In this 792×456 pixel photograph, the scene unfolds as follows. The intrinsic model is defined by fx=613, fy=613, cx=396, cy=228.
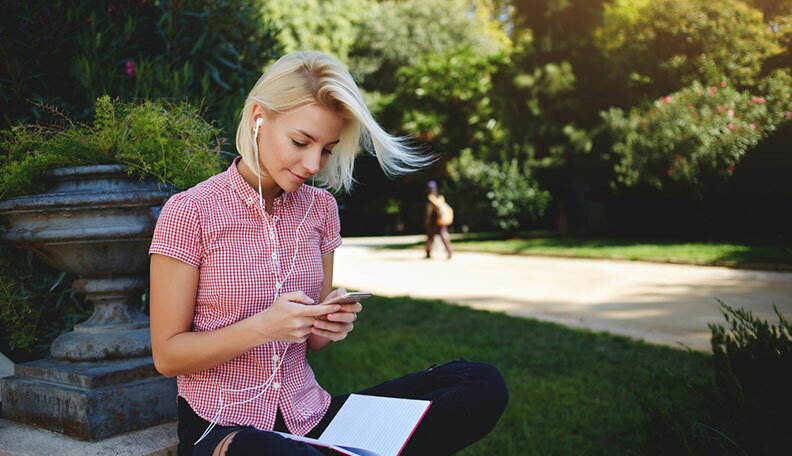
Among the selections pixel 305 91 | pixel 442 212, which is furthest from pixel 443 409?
pixel 442 212

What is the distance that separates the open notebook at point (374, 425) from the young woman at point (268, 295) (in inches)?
2.6

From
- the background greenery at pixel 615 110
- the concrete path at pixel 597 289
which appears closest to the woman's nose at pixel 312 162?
the concrete path at pixel 597 289

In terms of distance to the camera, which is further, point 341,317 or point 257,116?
point 257,116

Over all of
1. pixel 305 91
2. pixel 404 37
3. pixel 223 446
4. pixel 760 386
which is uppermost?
pixel 404 37

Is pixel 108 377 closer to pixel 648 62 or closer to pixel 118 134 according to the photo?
pixel 118 134

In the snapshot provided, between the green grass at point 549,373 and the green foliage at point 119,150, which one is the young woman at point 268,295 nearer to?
the green foliage at point 119,150

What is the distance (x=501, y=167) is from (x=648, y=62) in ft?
15.6

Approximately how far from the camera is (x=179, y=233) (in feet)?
5.62

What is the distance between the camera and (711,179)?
13945 mm

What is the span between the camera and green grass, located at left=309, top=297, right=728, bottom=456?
3223 mm

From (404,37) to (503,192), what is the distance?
1049cm

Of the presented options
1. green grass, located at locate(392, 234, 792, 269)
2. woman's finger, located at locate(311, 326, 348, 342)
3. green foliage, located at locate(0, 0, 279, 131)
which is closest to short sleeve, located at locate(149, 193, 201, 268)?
woman's finger, located at locate(311, 326, 348, 342)

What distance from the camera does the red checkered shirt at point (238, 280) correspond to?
1755mm

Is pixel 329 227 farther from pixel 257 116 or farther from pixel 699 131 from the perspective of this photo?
pixel 699 131
